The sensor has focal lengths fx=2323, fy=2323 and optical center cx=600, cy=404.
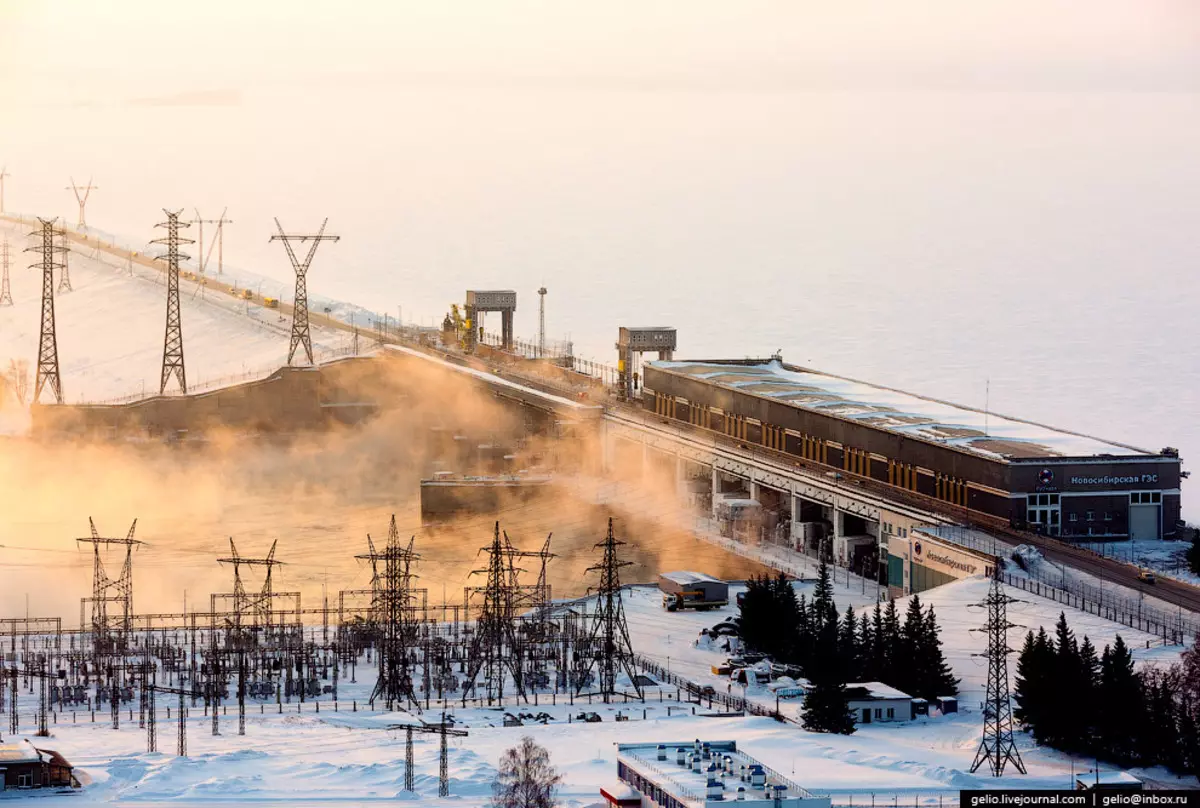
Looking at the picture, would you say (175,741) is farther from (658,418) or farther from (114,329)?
(114,329)

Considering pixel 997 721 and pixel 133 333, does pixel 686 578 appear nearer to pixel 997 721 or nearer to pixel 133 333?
pixel 997 721

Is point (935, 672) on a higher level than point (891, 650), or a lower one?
lower

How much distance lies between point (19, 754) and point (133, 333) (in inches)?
4915

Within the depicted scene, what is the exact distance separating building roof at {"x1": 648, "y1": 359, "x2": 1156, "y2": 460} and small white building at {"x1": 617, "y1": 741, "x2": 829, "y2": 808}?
85.7 feet

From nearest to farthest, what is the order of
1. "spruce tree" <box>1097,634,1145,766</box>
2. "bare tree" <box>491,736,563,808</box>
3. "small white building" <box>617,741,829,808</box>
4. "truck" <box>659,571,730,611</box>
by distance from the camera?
"small white building" <box>617,741,829,808</box>
"bare tree" <box>491,736,563,808</box>
"spruce tree" <box>1097,634,1145,766</box>
"truck" <box>659,571,730,611</box>

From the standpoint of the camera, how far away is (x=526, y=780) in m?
53.3

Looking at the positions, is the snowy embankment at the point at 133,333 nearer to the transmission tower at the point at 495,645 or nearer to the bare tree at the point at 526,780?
the transmission tower at the point at 495,645

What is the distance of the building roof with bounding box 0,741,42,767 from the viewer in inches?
2179

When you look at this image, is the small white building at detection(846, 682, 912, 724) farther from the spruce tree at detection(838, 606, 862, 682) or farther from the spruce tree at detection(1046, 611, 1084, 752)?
the spruce tree at detection(1046, 611, 1084, 752)

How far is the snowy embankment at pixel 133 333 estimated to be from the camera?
15738 cm

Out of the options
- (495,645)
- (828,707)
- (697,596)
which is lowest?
(495,645)

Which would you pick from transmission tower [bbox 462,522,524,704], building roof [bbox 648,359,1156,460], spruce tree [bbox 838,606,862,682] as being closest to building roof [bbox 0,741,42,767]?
transmission tower [bbox 462,522,524,704]

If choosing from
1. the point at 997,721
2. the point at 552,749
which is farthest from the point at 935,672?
the point at 552,749

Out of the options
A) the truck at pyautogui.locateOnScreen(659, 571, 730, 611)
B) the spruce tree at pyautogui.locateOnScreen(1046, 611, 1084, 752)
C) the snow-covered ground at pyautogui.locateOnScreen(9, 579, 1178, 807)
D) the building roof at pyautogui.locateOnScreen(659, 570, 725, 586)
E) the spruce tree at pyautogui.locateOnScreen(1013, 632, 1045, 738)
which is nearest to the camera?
the snow-covered ground at pyautogui.locateOnScreen(9, 579, 1178, 807)
